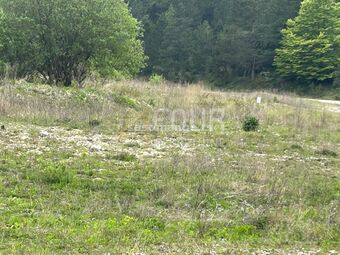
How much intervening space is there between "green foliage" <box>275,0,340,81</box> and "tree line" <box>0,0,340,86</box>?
0.10m

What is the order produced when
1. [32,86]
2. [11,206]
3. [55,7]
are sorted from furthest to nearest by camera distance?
1. [55,7]
2. [32,86]
3. [11,206]

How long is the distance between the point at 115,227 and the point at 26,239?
105 cm

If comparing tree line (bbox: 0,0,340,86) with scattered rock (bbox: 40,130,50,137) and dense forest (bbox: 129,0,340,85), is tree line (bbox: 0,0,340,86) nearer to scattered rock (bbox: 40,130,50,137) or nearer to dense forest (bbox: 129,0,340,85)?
dense forest (bbox: 129,0,340,85)

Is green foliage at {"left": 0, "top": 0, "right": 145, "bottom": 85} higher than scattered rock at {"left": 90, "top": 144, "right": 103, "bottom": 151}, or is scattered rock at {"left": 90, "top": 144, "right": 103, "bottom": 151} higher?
green foliage at {"left": 0, "top": 0, "right": 145, "bottom": 85}

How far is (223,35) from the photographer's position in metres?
53.1

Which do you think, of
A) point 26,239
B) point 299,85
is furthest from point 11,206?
point 299,85

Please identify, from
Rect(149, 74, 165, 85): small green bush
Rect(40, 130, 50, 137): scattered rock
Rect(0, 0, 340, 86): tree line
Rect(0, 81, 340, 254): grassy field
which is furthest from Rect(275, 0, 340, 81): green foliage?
Rect(40, 130, 50, 137): scattered rock

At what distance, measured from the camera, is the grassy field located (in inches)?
201

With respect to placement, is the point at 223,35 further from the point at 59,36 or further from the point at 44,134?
the point at 44,134

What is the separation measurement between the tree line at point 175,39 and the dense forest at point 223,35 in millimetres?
120

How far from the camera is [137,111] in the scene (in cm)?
1677

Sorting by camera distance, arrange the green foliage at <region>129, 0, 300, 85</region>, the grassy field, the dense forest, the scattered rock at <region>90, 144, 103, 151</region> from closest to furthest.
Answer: the grassy field, the scattered rock at <region>90, 144, 103, 151</region>, the dense forest, the green foliage at <region>129, 0, 300, 85</region>

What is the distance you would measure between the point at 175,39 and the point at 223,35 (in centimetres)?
723

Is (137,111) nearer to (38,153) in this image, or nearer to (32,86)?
(32,86)
